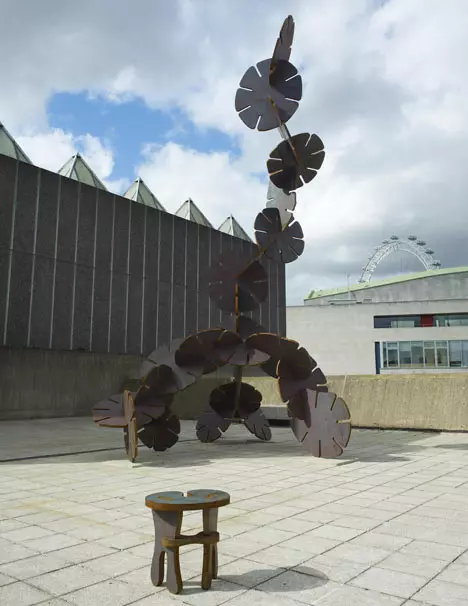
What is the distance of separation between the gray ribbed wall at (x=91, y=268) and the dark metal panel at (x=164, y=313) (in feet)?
0.16

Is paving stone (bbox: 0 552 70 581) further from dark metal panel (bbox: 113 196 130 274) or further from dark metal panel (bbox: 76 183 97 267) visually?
dark metal panel (bbox: 113 196 130 274)

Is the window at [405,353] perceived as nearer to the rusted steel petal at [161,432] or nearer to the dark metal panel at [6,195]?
the dark metal panel at [6,195]

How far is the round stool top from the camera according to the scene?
3934 millimetres

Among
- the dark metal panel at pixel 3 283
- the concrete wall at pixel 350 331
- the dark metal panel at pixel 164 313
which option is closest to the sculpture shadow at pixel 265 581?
the dark metal panel at pixel 3 283

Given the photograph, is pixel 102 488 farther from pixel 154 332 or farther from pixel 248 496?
pixel 154 332

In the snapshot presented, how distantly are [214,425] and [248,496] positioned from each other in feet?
21.0

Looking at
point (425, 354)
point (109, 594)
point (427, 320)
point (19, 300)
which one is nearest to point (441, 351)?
point (425, 354)

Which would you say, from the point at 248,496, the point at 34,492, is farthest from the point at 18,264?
the point at 248,496

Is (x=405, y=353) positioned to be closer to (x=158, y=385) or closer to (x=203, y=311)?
(x=203, y=311)

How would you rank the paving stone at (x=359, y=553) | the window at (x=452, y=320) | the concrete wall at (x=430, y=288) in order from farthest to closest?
the concrete wall at (x=430, y=288)
the window at (x=452, y=320)
the paving stone at (x=359, y=553)

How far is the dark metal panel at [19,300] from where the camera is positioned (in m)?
20.9

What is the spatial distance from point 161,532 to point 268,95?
32.8 feet

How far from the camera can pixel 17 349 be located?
2073cm

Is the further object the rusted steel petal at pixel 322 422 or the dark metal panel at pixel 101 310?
the dark metal panel at pixel 101 310
